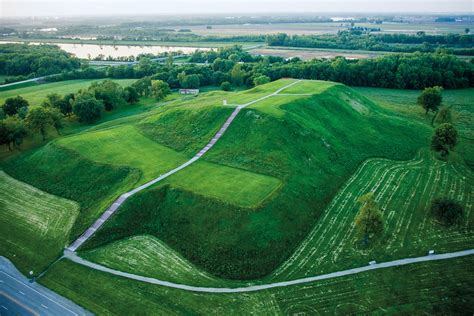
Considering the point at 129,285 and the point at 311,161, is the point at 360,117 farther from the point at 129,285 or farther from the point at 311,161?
the point at 129,285

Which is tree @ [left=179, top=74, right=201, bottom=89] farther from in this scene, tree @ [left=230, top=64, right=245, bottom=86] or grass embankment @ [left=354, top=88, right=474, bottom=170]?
grass embankment @ [left=354, top=88, right=474, bottom=170]

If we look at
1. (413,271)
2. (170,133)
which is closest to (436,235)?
(413,271)

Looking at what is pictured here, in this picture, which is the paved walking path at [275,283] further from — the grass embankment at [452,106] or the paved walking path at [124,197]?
the grass embankment at [452,106]

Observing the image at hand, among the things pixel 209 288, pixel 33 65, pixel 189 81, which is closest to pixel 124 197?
pixel 209 288

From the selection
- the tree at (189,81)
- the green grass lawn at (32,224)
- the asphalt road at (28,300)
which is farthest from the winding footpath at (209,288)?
the tree at (189,81)

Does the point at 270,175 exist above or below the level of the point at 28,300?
above

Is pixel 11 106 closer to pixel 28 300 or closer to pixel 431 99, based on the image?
pixel 28 300
